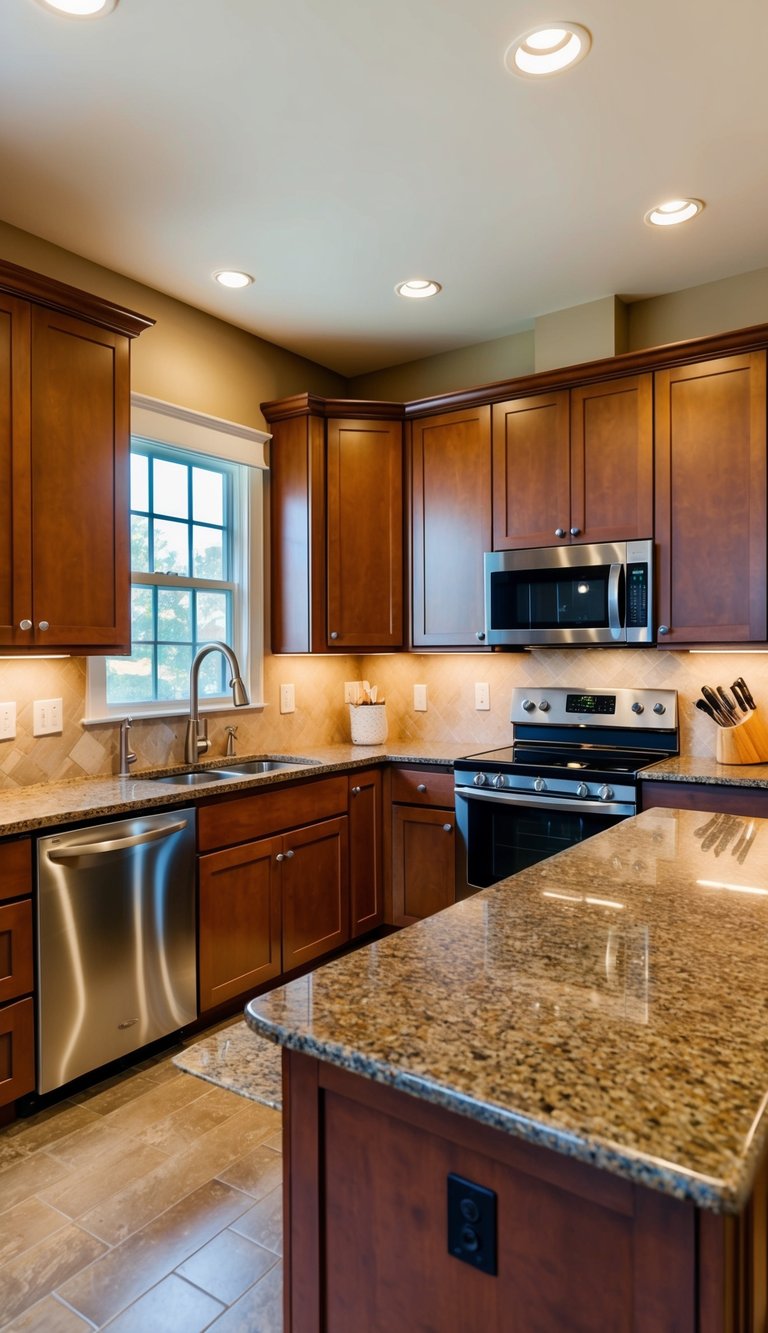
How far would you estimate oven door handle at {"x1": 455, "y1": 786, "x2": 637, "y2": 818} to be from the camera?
293 centimetres

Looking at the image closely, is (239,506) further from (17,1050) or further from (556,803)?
(17,1050)

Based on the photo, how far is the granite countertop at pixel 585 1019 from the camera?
0.70 m

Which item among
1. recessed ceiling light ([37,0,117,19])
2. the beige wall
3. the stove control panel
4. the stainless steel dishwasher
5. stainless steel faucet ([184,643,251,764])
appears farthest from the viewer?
the stove control panel

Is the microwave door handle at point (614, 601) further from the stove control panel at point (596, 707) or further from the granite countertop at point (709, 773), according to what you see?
the granite countertop at point (709, 773)

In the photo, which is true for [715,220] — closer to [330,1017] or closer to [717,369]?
[717,369]

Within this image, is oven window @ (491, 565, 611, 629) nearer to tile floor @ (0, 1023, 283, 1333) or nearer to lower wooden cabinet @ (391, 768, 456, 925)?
lower wooden cabinet @ (391, 768, 456, 925)

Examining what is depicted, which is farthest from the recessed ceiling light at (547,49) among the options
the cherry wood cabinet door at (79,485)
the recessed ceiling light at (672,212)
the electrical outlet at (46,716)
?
the electrical outlet at (46,716)

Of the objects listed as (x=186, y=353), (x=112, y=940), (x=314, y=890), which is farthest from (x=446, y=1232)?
(x=186, y=353)

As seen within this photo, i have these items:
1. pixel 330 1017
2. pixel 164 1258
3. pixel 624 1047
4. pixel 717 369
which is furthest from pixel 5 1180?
pixel 717 369

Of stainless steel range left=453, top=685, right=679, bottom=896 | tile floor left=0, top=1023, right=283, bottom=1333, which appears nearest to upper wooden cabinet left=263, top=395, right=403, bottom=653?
stainless steel range left=453, top=685, right=679, bottom=896

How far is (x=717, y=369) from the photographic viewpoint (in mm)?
3053

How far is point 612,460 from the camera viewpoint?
3.29 meters

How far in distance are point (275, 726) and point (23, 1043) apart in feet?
5.96

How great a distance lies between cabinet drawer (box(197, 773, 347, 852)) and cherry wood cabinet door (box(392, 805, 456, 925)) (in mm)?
352
